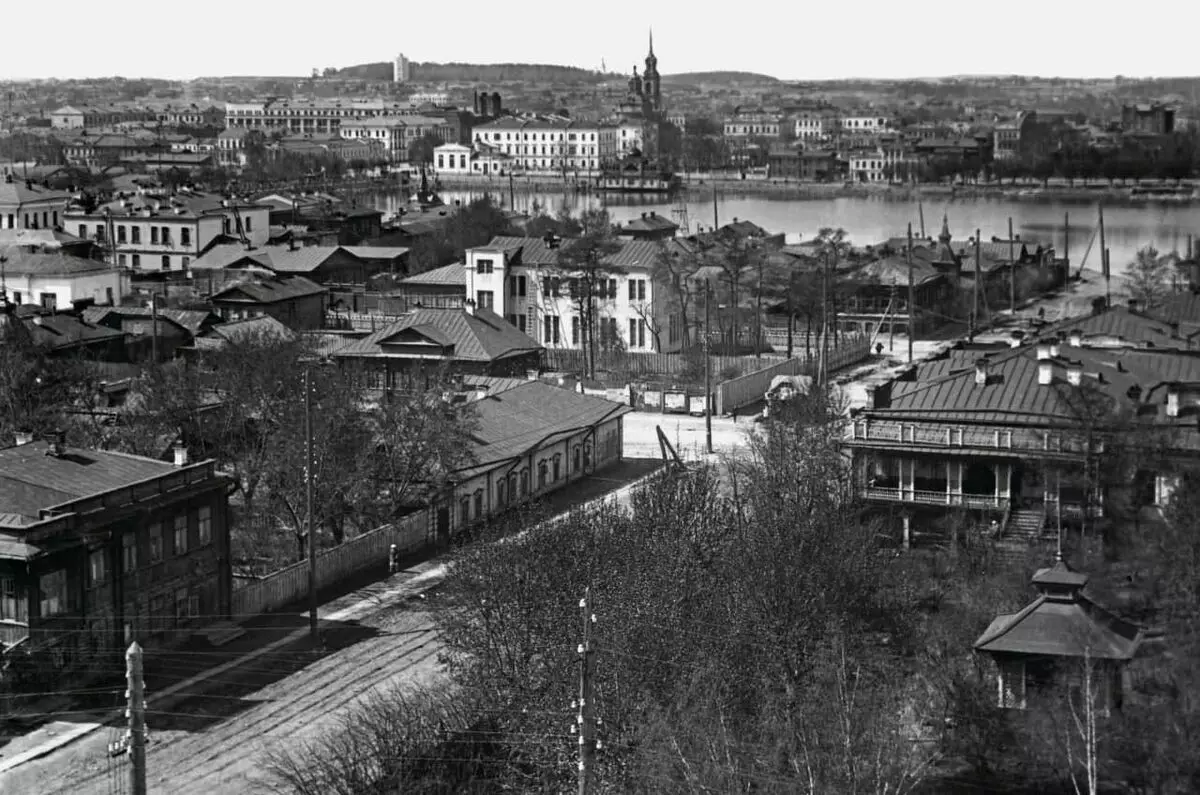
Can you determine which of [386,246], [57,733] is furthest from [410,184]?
[57,733]

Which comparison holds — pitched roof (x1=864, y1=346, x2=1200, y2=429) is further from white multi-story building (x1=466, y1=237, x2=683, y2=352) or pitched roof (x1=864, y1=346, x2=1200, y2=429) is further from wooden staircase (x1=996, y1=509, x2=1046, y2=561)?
white multi-story building (x1=466, y1=237, x2=683, y2=352)

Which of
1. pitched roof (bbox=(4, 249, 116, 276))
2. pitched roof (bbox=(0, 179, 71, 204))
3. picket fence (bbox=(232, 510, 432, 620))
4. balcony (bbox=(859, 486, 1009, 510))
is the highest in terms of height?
pitched roof (bbox=(0, 179, 71, 204))

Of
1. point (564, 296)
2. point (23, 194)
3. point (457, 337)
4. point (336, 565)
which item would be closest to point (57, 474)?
point (336, 565)

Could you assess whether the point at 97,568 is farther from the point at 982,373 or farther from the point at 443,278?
the point at 443,278

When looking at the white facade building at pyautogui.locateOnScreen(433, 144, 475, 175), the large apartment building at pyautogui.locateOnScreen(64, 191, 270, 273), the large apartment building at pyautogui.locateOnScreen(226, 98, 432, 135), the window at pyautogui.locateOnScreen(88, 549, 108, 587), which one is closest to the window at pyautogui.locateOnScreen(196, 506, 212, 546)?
the window at pyautogui.locateOnScreen(88, 549, 108, 587)

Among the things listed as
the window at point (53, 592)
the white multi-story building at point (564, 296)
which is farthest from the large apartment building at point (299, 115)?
the window at point (53, 592)

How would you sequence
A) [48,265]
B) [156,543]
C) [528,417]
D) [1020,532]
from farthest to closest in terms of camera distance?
[48,265] → [528,417] → [1020,532] → [156,543]
